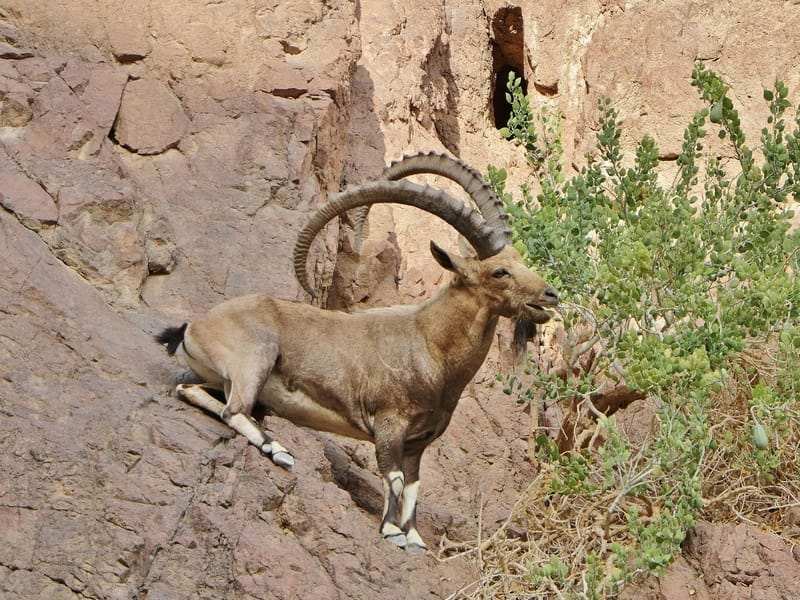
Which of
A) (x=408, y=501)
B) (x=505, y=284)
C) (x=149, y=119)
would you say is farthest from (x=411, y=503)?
(x=149, y=119)

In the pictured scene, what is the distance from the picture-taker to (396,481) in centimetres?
821

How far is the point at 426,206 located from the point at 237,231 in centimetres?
234

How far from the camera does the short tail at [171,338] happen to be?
8539mm

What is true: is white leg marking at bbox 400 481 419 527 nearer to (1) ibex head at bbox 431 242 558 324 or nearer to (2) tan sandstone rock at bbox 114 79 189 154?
(1) ibex head at bbox 431 242 558 324

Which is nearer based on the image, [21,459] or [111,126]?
[21,459]

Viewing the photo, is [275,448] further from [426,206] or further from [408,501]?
[426,206]

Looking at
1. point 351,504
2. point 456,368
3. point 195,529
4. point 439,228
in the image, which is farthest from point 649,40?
point 195,529

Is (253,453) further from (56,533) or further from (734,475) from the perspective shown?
(734,475)

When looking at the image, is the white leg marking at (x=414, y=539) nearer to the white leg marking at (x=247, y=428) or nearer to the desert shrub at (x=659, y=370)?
the desert shrub at (x=659, y=370)

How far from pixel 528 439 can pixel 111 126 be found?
13.7ft

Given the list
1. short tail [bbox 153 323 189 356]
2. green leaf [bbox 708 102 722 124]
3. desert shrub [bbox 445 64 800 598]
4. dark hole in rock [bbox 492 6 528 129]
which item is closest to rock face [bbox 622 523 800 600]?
desert shrub [bbox 445 64 800 598]

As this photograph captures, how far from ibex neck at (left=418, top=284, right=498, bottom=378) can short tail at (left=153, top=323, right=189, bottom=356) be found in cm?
153

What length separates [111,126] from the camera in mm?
10672

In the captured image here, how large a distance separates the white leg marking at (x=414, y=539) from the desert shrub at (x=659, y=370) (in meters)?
0.41
